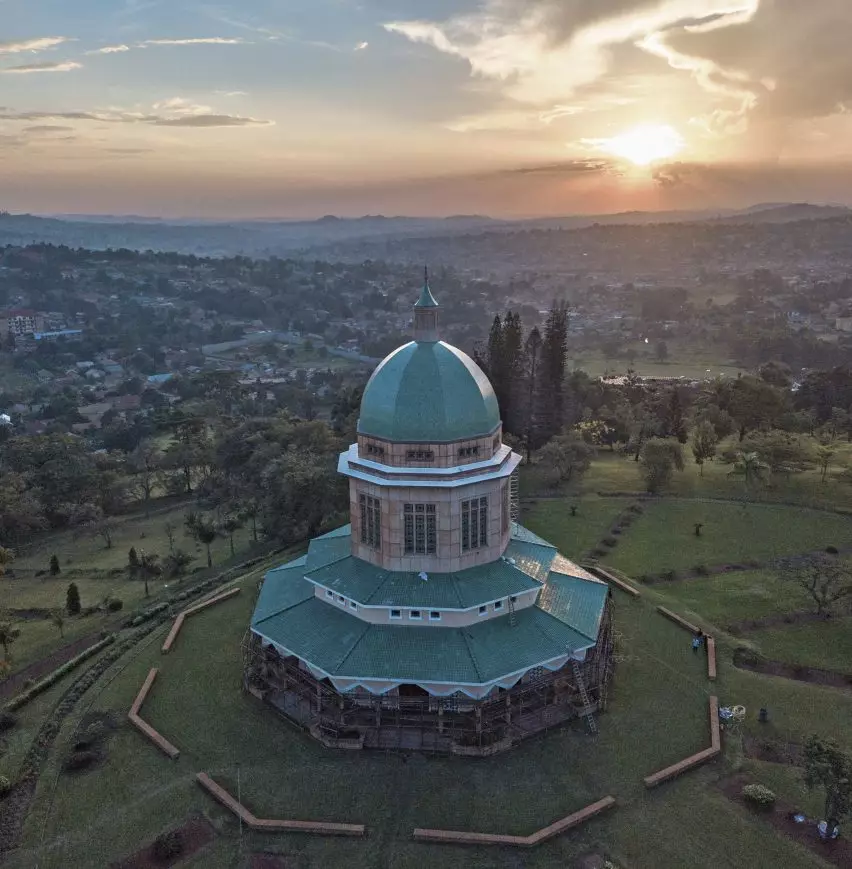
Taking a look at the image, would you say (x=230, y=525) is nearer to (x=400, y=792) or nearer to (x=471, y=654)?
(x=471, y=654)

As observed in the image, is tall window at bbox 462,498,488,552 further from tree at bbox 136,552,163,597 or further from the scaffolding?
tree at bbox 136,552,163,597

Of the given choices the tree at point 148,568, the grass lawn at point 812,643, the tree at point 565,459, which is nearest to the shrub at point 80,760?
the tree at point 148,568

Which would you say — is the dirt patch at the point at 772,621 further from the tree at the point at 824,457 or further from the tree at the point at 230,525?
the tree at the point at 230,525

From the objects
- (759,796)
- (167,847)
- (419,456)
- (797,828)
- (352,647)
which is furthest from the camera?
(419,456)

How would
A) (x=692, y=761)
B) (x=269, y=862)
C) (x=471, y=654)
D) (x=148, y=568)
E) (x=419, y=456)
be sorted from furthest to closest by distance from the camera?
(x=148, y=568) < (x=419, y=456) < (x=471, y=654) < (x=692, y=761) < (x=269, y=862)

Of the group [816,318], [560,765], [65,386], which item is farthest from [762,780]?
[816,318]

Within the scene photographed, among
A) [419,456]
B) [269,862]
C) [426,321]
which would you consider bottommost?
[269,862]

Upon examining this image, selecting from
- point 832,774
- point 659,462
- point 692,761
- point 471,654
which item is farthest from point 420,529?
point 659,462
